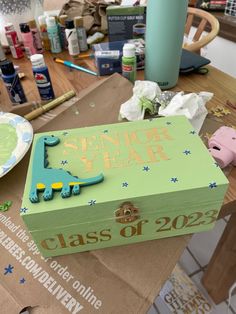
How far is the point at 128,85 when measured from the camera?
69 cm

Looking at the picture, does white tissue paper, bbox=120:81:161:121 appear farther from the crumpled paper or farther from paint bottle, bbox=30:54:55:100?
paint bottle, bbox=30:54:55:100

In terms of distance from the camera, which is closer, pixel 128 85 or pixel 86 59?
pixel 128 85

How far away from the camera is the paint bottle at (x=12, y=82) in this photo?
1.98 feet

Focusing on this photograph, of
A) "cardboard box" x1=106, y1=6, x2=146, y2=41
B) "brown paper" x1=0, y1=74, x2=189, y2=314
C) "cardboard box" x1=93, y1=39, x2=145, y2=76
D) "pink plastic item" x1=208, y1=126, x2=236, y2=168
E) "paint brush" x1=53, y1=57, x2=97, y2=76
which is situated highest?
"cardboard box" x1=106, y1=6, x2=146, y2=41

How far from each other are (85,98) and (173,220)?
0.42m

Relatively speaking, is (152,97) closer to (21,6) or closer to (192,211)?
(192,211)

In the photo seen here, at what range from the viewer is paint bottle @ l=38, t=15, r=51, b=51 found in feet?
2.98

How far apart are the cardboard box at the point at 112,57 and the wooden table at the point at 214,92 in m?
0.04

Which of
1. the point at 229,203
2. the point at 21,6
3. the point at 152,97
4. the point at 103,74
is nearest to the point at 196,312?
the point at 229,203

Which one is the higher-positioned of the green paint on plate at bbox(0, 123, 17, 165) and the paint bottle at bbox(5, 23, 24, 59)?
the paint bottle at bbox(5, 23, 24, 59)

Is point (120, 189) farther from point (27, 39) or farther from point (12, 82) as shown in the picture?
point (27, 39)

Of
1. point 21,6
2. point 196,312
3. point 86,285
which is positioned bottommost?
point 196,312

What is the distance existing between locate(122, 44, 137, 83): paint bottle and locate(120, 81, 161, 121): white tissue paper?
0.07 meters

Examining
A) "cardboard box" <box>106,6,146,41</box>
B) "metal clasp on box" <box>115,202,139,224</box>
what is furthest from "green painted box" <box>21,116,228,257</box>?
"cardboard box" <box>106,6,146,41</box>
